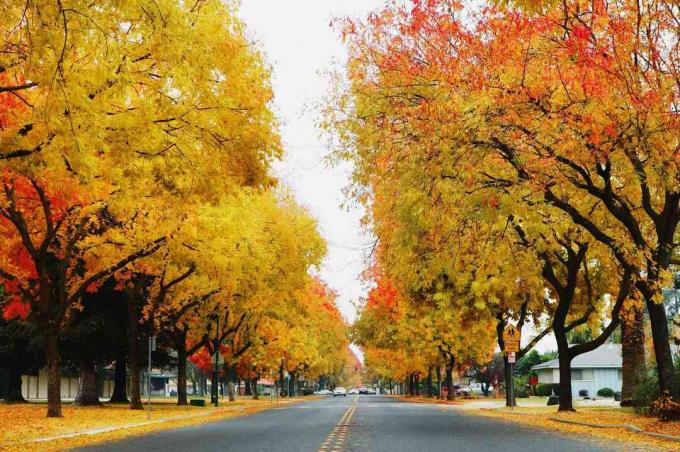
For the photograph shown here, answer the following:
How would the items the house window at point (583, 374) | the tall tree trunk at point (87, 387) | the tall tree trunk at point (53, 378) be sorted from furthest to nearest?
the house window at point (583, 374) < the tall tree trunk at point (87, 387) < the tall tree trunk at point (53, 378)

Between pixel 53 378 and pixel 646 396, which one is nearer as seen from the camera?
pixel 646 396

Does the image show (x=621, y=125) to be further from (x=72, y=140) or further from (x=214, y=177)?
(x=72, y=140)

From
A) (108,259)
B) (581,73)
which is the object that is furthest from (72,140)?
(108,259)

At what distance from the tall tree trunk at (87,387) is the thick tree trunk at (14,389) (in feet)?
24.1

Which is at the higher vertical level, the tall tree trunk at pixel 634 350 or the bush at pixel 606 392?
the tall tree trunk at pixel 634 350

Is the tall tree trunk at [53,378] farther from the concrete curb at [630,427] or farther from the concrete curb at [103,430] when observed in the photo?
the concrete curb at [630,427]

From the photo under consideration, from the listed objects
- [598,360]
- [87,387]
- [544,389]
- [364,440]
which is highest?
[364,440]

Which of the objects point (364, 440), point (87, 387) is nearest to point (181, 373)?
point (87, 387)

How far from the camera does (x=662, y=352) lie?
19.9 m

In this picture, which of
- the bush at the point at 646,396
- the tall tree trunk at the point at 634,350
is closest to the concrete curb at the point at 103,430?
the bush at the point at 646,396

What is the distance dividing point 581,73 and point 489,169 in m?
3.80

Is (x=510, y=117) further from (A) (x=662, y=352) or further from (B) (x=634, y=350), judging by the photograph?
(B) (x=634, y=350)

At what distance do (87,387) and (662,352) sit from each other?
100ft

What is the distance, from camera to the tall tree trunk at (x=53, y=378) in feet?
84.2
